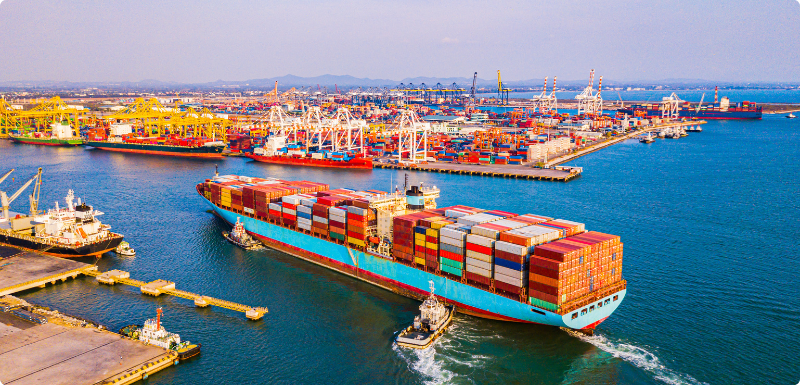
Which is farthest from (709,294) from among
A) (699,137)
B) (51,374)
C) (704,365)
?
(699,137)

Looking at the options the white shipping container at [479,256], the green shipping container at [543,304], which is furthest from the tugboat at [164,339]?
the green shipping container at [543,304]

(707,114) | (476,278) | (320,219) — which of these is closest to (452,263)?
(476,278)

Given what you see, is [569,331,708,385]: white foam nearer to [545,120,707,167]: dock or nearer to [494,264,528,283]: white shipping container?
[494,264,528,283]: white shipping container

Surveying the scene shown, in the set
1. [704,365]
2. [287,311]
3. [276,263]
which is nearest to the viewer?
[704,365]

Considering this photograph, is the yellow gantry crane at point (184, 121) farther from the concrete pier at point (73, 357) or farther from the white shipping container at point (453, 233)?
the white shipping container at point (453, 233)

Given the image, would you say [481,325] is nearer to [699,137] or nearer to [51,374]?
[51,374]

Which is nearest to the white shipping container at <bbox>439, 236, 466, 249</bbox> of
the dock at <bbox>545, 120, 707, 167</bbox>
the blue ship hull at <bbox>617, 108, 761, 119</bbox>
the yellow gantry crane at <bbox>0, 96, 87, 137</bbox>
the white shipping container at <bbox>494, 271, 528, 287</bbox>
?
the white shipping container at <bbox>494, 271, 528, 287</bbox>
